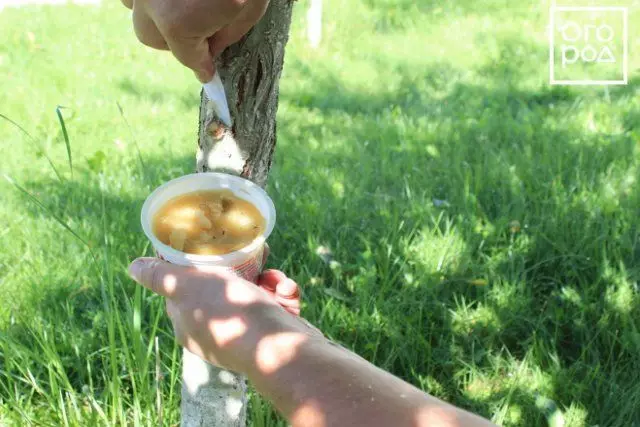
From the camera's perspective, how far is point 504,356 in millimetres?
2418

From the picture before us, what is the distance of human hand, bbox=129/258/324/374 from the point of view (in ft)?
3.92

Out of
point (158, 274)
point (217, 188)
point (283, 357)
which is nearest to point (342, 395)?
point (283, 357)

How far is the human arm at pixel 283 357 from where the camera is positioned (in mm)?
1065

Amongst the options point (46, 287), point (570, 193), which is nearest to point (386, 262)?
point (570, 193)

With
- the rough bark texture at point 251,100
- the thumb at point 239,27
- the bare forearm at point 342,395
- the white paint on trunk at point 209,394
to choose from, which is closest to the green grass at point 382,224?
the white paint on trunk at point 209,394

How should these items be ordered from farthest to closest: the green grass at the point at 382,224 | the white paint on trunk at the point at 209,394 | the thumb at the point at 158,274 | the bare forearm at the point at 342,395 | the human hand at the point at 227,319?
the green grass at the point at 382,224 → the white paint on trunk at the point at 209,394 → the thumb at the point at 158,274 → the human hand at the point at 227,319 → the bare forearm at the point at 342,395

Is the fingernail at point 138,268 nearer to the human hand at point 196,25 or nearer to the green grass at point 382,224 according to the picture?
the green grass at point 382,224

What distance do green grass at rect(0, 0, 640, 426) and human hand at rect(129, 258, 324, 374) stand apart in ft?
1.19

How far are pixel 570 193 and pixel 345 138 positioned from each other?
1.16 metres

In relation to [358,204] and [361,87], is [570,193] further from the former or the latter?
[361,87]

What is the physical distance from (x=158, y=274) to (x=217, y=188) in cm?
24

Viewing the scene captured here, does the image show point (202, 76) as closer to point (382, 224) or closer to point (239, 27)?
point (239, 27)

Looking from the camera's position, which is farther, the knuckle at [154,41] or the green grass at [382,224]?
the green grass at [382,224]

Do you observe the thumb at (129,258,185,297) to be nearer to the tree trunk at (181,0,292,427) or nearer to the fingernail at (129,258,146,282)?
the fingernail at (129,258,146,282)
